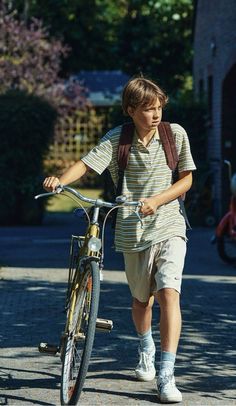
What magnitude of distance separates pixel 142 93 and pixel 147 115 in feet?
0.44

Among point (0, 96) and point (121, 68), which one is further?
point (121, 68)

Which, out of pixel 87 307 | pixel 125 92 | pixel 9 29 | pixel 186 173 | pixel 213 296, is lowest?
pixel 213 296

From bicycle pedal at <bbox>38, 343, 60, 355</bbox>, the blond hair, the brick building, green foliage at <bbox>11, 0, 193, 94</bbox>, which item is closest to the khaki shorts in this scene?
bicycle pedal at <bbox>38, 343, 60, 355</bbox>

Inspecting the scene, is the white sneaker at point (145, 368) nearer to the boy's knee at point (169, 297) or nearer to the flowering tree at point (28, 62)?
the boy's knee at point (169, 297)

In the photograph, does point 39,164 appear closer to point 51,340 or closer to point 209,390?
Answer: point 51,340

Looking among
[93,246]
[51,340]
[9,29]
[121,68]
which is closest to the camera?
[93,246]

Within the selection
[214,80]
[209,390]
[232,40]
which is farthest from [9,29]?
[209,390]

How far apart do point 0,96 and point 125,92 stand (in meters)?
13.5

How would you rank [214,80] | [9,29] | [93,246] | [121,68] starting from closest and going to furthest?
[93,246], [214,80], [9,29], [121,68]

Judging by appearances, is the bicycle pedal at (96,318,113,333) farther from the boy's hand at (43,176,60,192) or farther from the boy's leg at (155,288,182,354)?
the boy's hand at (43,176,60,192)

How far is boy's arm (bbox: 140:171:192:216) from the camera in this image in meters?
6.34

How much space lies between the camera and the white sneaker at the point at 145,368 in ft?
22.7

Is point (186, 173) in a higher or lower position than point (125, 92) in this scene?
lower

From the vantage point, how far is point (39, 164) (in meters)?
19.9
